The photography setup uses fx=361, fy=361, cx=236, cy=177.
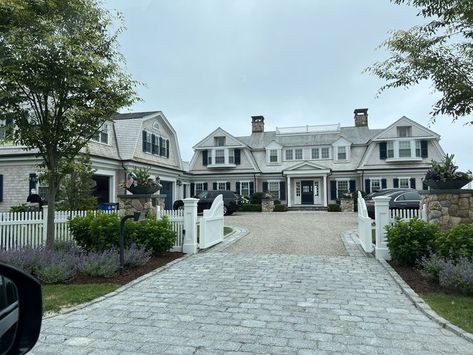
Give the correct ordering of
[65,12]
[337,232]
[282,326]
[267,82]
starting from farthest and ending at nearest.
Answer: [267,82], [337,232], [65,12], [282,326]

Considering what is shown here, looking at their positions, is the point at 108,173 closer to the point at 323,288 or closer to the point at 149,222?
the point at 149,222

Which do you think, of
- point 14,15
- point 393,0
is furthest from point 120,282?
point 393,0

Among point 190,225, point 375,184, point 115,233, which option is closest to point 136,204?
point 115,233

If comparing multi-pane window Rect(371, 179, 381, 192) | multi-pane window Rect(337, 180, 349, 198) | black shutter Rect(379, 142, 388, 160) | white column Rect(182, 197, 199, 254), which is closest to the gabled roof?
multi-pane window Rect(337, 180, 349, 198)

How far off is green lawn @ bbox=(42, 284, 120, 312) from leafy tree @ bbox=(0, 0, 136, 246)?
8.64 feet

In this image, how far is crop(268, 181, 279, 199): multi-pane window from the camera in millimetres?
32188

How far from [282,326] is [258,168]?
28850mm

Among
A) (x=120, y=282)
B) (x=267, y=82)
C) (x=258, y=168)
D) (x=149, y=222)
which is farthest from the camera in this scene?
(x=258, y=168)

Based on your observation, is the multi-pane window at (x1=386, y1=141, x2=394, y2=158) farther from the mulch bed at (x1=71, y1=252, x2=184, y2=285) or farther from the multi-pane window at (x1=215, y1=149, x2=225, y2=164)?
the mulch bed at (x1=71, y1=252, x2=184, y2=285)

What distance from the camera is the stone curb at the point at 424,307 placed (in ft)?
13.3

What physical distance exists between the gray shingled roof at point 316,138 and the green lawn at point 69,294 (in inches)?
1131

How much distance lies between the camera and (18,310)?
5.10ft

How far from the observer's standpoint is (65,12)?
24.7 feet

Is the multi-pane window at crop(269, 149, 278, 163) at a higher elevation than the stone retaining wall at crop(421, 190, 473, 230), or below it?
higher
